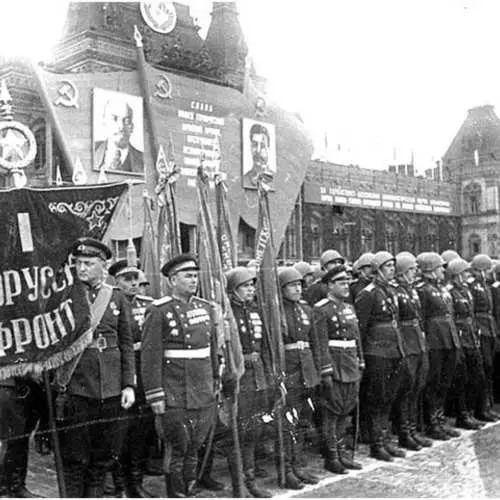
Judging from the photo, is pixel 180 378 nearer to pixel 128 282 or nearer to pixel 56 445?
pixel 56 445

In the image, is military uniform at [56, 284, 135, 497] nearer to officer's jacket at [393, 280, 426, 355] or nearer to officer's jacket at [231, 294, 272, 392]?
officer's jacket at [231, 294, 272, 392]

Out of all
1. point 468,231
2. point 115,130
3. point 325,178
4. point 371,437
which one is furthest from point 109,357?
point 468,231

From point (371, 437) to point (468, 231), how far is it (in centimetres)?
2984

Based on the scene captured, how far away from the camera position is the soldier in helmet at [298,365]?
560cm

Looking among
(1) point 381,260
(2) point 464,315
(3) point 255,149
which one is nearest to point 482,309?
(2) point 464,315

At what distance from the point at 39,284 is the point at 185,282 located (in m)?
0.88

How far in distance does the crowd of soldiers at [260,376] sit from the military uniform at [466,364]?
0.04 ft

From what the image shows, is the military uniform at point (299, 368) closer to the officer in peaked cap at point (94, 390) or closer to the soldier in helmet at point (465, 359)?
the officer in peaked cap at point (94, 390)

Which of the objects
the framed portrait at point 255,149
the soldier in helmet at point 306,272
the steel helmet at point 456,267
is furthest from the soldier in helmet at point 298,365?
the framed portrait at point 255,149

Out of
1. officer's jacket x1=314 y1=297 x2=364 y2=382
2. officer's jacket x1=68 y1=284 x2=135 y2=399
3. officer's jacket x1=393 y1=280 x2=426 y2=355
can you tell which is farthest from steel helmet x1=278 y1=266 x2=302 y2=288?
officer's jacket x1=68 y1=284 x2=135 y2=399

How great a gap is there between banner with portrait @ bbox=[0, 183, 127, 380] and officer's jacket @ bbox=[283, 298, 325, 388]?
6.14 ft

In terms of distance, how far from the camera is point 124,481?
5.23 metres

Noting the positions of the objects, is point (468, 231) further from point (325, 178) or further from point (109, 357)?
point (109, 357)

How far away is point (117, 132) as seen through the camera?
20.7 metres
